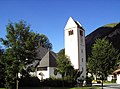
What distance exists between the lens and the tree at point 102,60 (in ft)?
94.0

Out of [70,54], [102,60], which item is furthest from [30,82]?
[102,60]

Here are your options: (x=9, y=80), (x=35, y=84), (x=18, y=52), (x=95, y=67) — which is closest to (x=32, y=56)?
(x=18, y=52)

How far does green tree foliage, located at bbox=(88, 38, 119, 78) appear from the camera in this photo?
28.6 metres

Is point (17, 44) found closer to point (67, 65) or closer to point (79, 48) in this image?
point (67, 65)

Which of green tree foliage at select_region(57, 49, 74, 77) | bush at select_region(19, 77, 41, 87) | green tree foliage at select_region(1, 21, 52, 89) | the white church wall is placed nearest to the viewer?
green tree foliage at select_region(1, 21, 52, 89)

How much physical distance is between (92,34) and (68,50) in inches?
5218

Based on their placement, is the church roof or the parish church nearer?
the parish church

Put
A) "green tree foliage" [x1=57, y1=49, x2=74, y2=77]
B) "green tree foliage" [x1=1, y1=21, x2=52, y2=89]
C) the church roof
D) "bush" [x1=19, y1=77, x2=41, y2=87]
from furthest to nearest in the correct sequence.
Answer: the church roof → "green tree foliage" [x1=57, y1=49, x2=74, y2=77] → "bush" [x1=19, y1=77, x2=41, y2=87] → "green tree foliage" [x1=1, y1=21, x2=52, y2=89]

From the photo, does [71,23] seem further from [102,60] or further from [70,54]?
[102,60]

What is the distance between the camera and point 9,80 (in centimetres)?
3653

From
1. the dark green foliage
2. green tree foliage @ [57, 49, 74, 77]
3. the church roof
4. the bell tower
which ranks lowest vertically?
the dark green foliage

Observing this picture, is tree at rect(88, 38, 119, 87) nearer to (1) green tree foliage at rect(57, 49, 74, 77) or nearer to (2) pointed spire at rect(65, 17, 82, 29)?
(1) green tree foliage at rect(57, 49, 74, 77)

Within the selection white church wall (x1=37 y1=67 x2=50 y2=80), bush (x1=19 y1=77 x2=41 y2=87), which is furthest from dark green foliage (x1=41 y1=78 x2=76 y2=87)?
white church wall (x1=37 y1=67 x2=50 y2=80)

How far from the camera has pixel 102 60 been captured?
28766 mm
